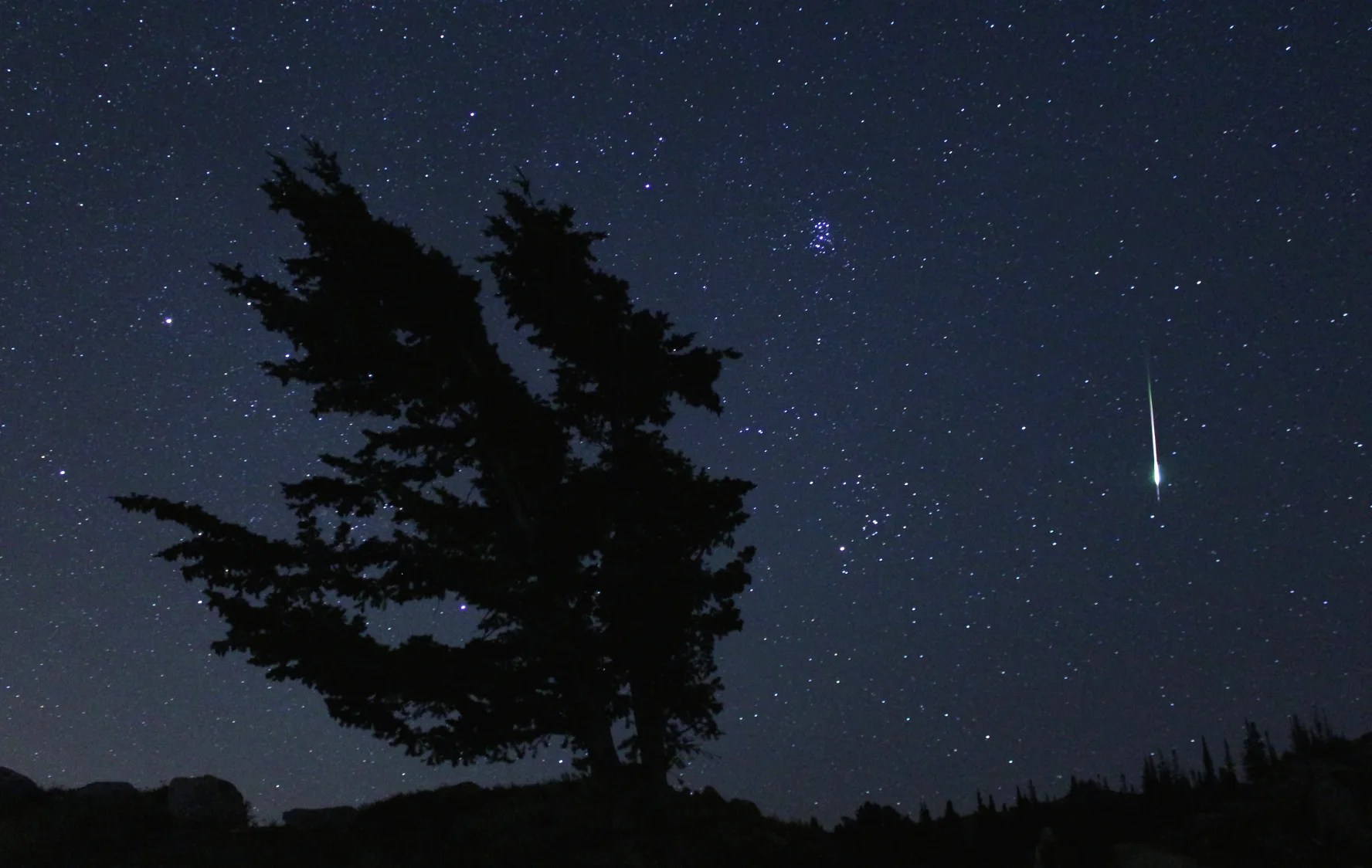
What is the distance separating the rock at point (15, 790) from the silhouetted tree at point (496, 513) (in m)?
8.36

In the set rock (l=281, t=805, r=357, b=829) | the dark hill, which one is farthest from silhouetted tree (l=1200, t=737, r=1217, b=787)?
rock (l=281, t=805, r=357, b=829)

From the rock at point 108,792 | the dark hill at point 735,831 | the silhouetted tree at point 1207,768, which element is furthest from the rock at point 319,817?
the silhouetted tree at point 1207,768

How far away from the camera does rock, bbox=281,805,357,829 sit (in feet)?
58.0

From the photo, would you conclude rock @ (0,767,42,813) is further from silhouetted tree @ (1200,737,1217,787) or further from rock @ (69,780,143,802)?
silhouetted tree @ (1200,737,1217,787)

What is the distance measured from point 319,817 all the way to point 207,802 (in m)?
2.64

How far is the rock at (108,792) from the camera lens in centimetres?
1964

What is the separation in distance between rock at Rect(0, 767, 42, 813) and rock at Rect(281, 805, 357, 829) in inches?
242

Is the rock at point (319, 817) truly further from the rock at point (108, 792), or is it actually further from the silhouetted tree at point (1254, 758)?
the silhouetted tree at point (1254, 758)

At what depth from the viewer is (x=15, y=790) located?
20547 millimetres

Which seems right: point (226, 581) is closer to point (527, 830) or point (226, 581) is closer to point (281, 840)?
point (281, 840)

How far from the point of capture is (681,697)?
17.7 metres

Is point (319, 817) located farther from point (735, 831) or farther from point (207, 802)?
point (735, 831)

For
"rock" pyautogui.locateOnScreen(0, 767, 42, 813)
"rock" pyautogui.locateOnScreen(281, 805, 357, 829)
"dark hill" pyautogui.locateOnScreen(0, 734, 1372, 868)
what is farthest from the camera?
"rock" pyautogui.locateOnScreen(0, 767, 42, 813)

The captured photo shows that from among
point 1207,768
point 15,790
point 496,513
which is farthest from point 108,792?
point 1207,768
